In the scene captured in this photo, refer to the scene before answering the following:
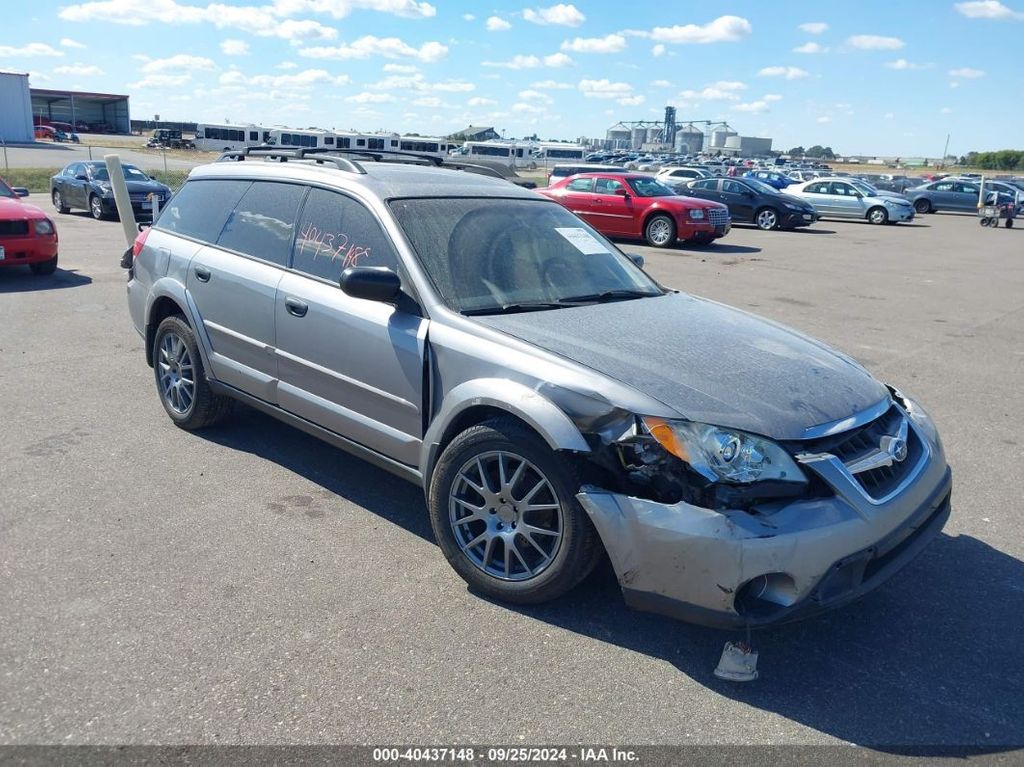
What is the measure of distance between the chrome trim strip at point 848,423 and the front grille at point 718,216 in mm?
16636

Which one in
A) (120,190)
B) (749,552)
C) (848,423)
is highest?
(120,190)

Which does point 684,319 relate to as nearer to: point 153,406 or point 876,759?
point 876,759

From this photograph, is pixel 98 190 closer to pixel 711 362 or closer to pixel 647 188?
pixel 647 188

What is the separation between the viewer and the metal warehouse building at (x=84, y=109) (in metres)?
89.2

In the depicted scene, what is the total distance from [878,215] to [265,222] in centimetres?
3010

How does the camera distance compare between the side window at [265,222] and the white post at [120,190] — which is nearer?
the side window at [265,222]

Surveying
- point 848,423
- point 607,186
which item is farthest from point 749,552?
point 607,186

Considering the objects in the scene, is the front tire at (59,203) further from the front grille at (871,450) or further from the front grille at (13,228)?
the front grille at (871,450)

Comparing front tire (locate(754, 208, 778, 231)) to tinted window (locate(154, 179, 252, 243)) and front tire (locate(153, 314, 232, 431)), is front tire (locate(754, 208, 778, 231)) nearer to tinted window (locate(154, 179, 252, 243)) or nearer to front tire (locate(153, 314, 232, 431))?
tinted window (locate(154, 179, 252, 243))

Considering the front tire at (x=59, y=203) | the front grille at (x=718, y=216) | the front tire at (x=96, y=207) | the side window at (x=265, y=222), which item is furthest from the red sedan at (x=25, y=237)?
the front grille at (x=718, y=216)

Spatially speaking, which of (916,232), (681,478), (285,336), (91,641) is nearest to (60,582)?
(91,641)

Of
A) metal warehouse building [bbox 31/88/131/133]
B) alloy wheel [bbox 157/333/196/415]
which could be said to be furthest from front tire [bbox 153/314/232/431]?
metal warehouse building [bbox 31/88/131/133]

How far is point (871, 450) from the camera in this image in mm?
3494

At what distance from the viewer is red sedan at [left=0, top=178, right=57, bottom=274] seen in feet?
36.5
